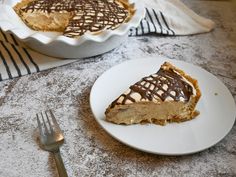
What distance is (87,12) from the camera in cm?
99

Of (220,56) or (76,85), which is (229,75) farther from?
(76,85)

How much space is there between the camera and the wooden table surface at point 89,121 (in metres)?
0.64

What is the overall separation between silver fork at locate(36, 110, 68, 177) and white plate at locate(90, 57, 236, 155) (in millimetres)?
81

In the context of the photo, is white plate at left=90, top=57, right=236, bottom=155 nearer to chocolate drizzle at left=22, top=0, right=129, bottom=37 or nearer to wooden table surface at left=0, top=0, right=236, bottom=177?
wooden table surface at left=0, top=0, right=236, bottom=177

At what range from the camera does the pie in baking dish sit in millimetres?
941

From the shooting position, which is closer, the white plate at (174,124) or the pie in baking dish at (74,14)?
the white plate at (174,124)

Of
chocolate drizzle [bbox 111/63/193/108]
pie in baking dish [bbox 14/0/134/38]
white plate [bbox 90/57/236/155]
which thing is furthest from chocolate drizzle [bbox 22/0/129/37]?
chocolate drizzle [bbox 111/63/193/108]

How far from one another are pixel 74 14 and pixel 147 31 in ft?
0.72

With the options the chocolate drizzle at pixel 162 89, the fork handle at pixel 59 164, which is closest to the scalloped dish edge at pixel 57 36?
the chocolate drizzle at pixel 162 89

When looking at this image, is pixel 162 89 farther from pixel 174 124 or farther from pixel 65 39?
pixel 65 39

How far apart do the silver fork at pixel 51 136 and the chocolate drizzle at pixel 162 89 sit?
12 cm

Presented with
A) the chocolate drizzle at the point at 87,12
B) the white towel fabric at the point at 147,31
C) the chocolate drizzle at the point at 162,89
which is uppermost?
the chocolate drizzle at the point at 87,12

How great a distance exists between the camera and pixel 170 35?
3.47 ft

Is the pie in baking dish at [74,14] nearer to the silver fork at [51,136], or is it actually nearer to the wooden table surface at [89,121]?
the wooden table surface at [89,121]
